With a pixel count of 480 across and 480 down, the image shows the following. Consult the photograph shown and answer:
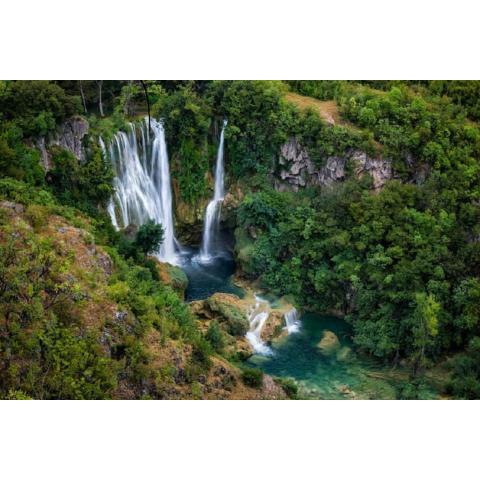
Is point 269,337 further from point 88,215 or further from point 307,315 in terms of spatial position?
point 88,215

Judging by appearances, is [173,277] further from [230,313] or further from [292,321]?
[292,321]

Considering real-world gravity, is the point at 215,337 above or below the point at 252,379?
above

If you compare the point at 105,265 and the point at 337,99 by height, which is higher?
the point at 337,99

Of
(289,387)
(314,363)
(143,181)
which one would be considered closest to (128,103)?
(143,181)

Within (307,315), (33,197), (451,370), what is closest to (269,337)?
(307,315)

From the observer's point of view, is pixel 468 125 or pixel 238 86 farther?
pixel 238 86

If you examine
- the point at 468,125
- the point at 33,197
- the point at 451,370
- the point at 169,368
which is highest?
the point at 468,125
